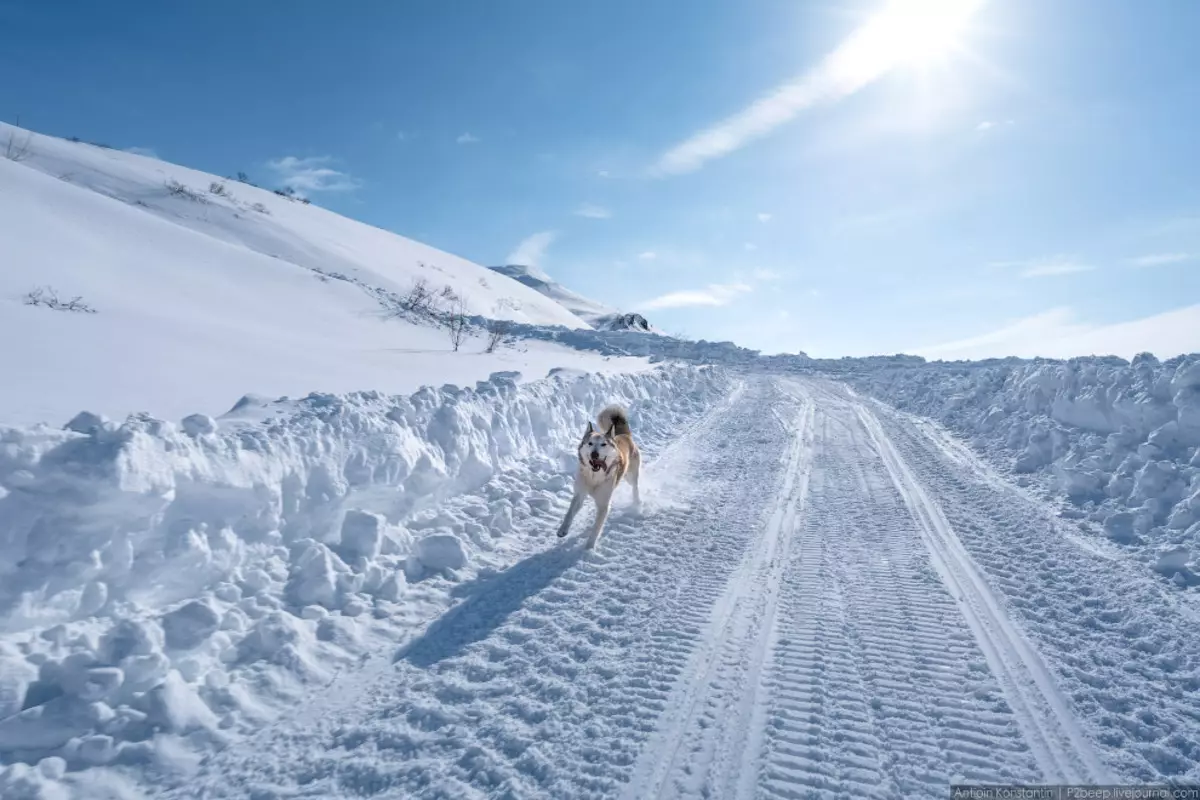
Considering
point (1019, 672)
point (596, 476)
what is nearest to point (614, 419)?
point (596, 476)

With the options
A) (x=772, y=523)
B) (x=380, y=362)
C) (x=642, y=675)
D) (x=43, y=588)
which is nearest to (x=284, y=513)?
(x=43, y=588)

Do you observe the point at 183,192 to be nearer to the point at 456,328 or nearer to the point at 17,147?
the point at 17,147

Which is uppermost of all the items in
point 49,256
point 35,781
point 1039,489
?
point 49,256

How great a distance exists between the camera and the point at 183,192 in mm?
26859

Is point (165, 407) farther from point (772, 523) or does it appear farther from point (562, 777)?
point (772, 523)

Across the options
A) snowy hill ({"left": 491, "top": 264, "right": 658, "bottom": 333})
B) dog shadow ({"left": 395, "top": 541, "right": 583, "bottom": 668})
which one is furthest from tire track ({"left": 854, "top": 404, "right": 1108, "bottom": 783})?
snowy hill ({"left": 491, "top": 264, "right": 658, "bottom": 333})

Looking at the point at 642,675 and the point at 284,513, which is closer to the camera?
the point at 642,675

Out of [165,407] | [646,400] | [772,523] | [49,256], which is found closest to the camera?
[165,407]

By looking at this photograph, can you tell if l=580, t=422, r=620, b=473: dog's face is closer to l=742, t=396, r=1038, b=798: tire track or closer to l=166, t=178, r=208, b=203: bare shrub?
l=742, t=396, r=1038, b=798: tire track

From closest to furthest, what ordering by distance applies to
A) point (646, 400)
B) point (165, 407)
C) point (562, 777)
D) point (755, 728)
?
point (562, 777) < point (755, 728) < point (165, 407) < point (646, 400)

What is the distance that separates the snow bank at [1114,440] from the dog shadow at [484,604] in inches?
206

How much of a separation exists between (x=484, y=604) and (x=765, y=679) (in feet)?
7.04

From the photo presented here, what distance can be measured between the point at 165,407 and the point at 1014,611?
780cm

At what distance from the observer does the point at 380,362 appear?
453 inches
